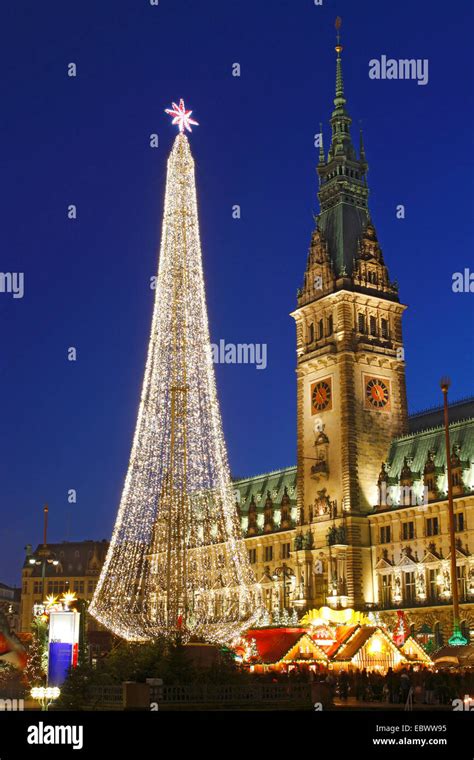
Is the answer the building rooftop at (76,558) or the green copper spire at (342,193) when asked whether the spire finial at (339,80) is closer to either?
the green copper spire at (342,193)

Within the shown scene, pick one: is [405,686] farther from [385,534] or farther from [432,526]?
[385,534]

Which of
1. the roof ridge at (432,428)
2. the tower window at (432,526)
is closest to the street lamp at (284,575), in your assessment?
the roof ridge at (432,428)

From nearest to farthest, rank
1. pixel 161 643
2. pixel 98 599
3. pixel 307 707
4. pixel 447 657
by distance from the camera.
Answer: pixel 307 707
pixel 161 643
pixel 98 599
pixel 447 657

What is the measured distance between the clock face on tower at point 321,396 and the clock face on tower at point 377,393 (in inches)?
159

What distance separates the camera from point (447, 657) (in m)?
60.4

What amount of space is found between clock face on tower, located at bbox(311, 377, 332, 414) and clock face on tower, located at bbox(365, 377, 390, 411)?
404 cm

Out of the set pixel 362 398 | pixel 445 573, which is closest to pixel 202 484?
pixel 445 573

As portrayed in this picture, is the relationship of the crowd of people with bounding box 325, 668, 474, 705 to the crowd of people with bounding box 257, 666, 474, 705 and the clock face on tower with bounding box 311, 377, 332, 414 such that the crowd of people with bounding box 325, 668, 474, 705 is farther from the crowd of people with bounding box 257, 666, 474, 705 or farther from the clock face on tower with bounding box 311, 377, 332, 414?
the clock face on tower with bounding box 311, 377, 332, 414

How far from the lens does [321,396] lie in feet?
342

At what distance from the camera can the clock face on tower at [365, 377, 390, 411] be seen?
102 m

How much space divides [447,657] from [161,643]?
2378 centimetres

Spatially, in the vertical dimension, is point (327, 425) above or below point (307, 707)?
above

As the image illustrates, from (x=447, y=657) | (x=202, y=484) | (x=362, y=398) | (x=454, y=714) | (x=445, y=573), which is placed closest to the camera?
(x=454, y=714)

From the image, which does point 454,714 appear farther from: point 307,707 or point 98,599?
point 98,599
